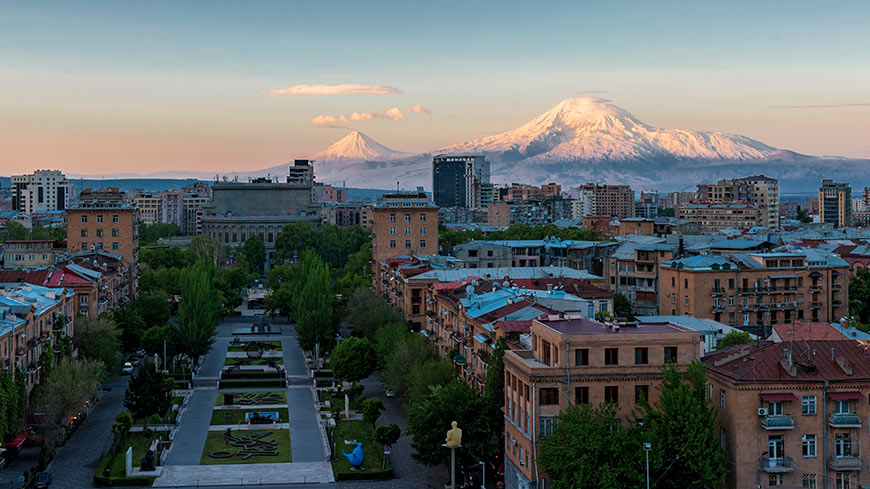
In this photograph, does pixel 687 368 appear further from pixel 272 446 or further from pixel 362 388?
pixel 362 388

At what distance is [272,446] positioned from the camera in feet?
171

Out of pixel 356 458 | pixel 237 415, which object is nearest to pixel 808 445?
pixel 356 458

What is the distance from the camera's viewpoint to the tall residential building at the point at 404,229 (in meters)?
107

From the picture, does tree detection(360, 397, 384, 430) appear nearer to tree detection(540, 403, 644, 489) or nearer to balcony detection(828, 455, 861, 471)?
tree detection(540, 403, 644, 489)

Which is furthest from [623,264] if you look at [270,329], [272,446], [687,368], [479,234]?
[479,234]

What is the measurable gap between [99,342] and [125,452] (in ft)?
53.4

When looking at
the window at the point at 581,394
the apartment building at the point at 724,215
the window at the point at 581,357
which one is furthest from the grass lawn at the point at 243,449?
the apartment building at the point at 724,215

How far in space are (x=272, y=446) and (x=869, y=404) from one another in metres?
28.6

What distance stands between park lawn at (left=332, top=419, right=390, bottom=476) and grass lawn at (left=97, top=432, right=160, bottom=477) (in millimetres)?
8635

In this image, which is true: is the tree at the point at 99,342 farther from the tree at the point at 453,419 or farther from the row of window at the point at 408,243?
the row of window at the point at 408,243

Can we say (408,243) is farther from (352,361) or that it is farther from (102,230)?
(352,361)

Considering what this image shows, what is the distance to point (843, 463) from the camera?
36.2 meters

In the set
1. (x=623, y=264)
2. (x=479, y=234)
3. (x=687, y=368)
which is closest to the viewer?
(x=687, y=368)

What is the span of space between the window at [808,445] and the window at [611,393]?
21.8 ft
